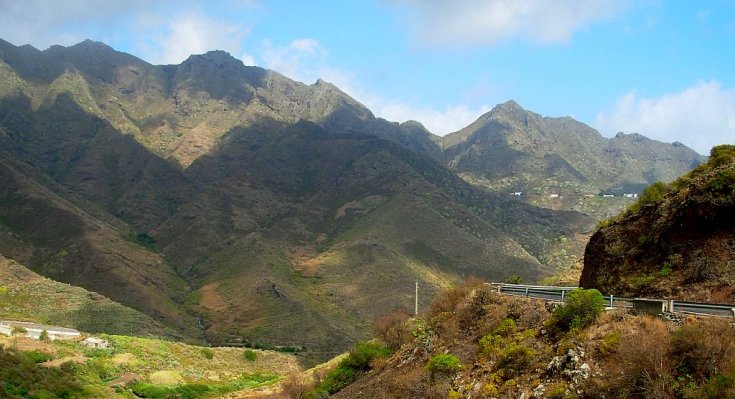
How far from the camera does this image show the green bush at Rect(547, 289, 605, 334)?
17.1m

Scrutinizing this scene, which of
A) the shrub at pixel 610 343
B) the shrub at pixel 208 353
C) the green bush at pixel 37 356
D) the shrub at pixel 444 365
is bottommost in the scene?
the shrub at pixel 208 353

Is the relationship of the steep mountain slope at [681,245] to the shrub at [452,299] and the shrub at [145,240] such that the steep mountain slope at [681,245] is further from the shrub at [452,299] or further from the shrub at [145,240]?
the shrub at [145,240]

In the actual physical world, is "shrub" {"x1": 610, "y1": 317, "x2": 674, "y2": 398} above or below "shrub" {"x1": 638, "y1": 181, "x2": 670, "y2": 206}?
below

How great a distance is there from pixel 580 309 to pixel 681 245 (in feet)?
13.6

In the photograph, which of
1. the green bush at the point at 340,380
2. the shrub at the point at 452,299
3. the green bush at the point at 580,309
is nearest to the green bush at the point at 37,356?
the green bush at the point at 340,380

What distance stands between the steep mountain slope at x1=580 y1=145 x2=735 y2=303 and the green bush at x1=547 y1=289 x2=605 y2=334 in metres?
2.40

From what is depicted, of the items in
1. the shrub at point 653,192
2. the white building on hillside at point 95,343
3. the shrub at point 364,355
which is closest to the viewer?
the shrub at point 653,192

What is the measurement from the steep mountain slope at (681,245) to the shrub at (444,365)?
5.75 m

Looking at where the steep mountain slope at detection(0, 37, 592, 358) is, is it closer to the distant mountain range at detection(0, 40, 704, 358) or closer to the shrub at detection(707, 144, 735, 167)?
the distant mountain range at detection(0, 40, 704, 358)

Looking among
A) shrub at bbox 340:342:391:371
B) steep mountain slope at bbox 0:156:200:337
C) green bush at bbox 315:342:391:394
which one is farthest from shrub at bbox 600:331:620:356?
steep mountain slope at bbox 0:156:200:337

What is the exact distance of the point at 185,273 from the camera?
149m

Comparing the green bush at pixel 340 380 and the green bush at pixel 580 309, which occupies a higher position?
the green bush at pixel 580 309

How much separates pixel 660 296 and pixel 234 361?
226ft

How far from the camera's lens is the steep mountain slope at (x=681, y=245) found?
17.3m
